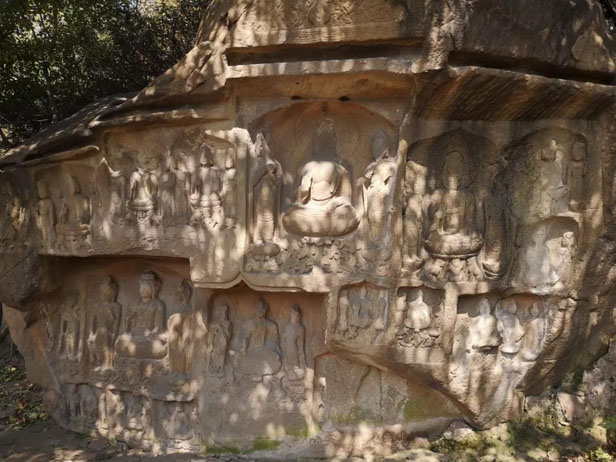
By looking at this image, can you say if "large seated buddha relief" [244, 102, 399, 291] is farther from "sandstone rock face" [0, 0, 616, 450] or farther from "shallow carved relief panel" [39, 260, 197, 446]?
"shallow carved relief panel" [39, 260, 197, 446]

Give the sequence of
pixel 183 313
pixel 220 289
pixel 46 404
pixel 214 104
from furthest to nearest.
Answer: pixel 46 404
pixel 183 313
pixel 220 289
pixel 214 104

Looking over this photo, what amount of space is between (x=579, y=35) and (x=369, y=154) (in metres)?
2.28

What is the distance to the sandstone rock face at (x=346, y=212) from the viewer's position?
4148 millimetres

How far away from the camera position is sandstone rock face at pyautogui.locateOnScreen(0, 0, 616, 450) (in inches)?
163

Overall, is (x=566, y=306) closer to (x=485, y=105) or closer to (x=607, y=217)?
(x=607, y=217)

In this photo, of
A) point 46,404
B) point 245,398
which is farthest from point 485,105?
point 46,404

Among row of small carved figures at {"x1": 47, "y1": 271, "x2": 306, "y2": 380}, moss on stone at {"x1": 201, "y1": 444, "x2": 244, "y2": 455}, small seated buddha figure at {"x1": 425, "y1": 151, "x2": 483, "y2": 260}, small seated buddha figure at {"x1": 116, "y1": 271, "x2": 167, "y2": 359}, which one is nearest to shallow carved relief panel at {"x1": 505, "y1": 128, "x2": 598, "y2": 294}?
small seated buddha figure at {"x1": 425, "y1": 151, "x2": 483, "y2": 260}

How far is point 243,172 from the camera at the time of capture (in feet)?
15.2

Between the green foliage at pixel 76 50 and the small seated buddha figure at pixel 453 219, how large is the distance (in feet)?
22.3

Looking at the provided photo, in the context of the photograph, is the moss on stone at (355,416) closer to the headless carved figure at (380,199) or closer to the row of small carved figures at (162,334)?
the row of small carved figures at (162,334)

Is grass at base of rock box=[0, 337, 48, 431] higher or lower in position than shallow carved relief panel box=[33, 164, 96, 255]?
lower

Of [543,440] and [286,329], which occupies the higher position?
[286,329]

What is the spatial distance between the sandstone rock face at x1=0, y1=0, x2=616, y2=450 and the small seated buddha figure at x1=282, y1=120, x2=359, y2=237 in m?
0.02

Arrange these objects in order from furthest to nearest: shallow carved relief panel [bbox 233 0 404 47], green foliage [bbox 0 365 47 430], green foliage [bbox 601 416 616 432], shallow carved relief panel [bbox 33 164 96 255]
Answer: green foliage [bbox 0 365 47 430]
shallow carved relief panel [bbox 33 164 96 255]
green foliage [bbox 601 416 616 432]
shallow carved relief panel [bbox 233 0 404 47]
